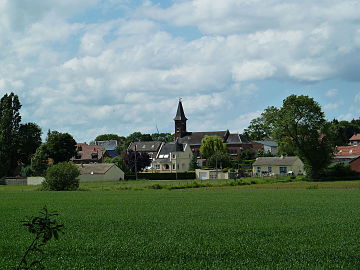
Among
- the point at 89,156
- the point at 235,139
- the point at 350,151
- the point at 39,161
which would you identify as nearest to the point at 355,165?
the point at 350,151

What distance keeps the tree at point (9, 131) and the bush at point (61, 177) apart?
33875 mm

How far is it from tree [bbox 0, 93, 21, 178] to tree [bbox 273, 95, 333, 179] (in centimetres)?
5212

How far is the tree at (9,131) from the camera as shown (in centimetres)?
10334

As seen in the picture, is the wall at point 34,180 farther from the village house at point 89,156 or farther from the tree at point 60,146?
the village house at point 89,156

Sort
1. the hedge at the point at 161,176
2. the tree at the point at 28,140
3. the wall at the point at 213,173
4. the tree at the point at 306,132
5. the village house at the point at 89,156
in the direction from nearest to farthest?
the tree at the point at 306,132, the wall at the point at 213,173, the tree at the point at 28,140, the hedge at the point at 161,176, the village house at the point at 89,156

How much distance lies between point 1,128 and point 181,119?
8381 cm

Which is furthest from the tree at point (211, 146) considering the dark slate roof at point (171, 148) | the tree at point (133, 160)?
the tree at point (133, 160)

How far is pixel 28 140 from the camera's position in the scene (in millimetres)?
112750

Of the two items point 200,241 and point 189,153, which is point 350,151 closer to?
point 189,153

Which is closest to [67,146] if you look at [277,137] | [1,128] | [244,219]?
[1,128]

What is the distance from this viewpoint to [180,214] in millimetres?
30688

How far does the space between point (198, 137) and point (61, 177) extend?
108 m

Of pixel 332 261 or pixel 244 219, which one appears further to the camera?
pixel 244 219

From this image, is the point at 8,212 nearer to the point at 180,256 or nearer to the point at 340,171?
the point at 180,256
